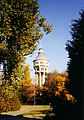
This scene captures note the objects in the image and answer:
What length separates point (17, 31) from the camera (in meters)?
24.0

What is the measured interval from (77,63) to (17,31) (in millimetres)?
5470

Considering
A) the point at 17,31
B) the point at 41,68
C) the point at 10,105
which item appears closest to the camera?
the point at 17,31

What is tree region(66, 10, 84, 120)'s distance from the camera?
78.7 ft

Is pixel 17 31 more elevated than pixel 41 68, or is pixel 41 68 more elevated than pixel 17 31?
pixel 41 68

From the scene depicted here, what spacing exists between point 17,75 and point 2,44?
275 cm

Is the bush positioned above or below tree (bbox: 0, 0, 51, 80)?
below

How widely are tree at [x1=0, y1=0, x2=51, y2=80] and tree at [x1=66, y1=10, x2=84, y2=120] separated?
3052 millimetres

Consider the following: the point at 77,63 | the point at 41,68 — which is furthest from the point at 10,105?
the point at 41,68

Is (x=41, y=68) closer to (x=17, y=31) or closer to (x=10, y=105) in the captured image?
(x=10, y=105)

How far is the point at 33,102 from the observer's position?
9662cm

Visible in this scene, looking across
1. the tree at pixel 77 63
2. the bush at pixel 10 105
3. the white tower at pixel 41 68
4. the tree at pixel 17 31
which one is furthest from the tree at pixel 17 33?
the white tower at pixel 41 68

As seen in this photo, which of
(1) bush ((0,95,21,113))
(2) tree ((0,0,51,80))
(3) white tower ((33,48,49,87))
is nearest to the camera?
(2) tree ((0,0,51,80))

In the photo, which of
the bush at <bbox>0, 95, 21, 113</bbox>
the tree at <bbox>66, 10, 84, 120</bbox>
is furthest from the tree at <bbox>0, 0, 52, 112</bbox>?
the bush at <bbox>0, 95, 21, 113</bbox>

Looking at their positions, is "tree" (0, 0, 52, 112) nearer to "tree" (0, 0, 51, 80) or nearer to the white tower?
"tree" (0, 0, 51, 80)
